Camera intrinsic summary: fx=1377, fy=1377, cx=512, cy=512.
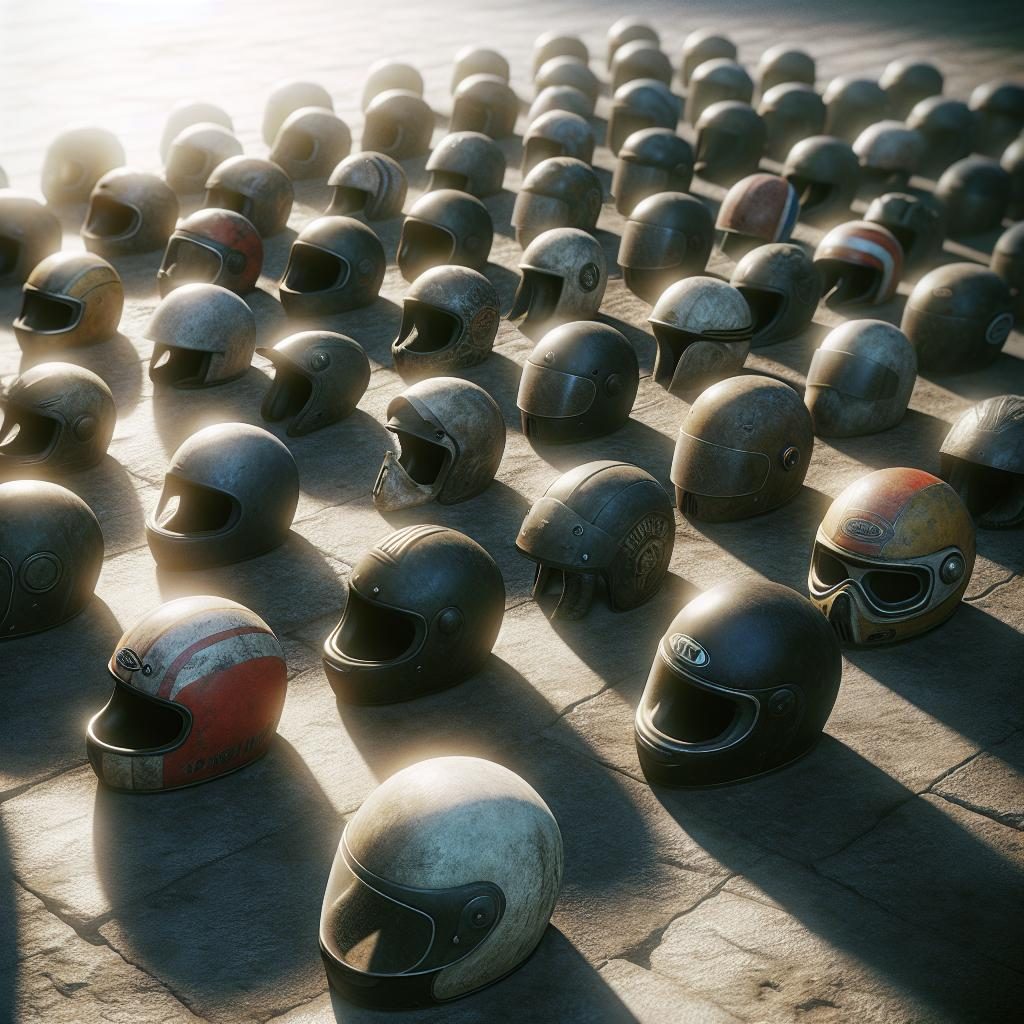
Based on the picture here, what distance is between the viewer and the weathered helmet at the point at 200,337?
1205 centimetres

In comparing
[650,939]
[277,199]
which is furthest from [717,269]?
[650,939]

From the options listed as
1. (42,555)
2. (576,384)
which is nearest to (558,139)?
(576,384)

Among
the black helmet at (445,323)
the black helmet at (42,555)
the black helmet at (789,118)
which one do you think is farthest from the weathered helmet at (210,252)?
the black helmet at (789,118)

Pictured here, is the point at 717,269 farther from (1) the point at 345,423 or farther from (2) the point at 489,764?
(2) the point at 489,764

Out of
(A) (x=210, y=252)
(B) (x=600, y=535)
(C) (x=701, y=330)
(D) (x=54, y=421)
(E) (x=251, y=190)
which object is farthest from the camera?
(E) (x=251, y=190)

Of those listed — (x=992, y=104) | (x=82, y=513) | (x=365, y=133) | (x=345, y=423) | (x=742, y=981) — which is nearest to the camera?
(x=742, y=981)

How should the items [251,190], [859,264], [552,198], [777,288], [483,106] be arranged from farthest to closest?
[483,106] → [251,190] → [552,198] → [859,264] → [777,288]

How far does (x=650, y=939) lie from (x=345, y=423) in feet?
21.4

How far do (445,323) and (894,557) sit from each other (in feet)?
18.3

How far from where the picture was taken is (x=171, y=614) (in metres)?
7.17

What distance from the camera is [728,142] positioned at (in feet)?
60.6

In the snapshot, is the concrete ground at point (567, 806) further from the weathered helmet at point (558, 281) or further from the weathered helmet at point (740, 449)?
the weathered helmet at point (558, 281)

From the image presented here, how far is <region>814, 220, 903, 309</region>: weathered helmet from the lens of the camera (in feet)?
46.9

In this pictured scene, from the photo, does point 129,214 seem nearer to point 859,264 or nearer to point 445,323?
point 445,323
